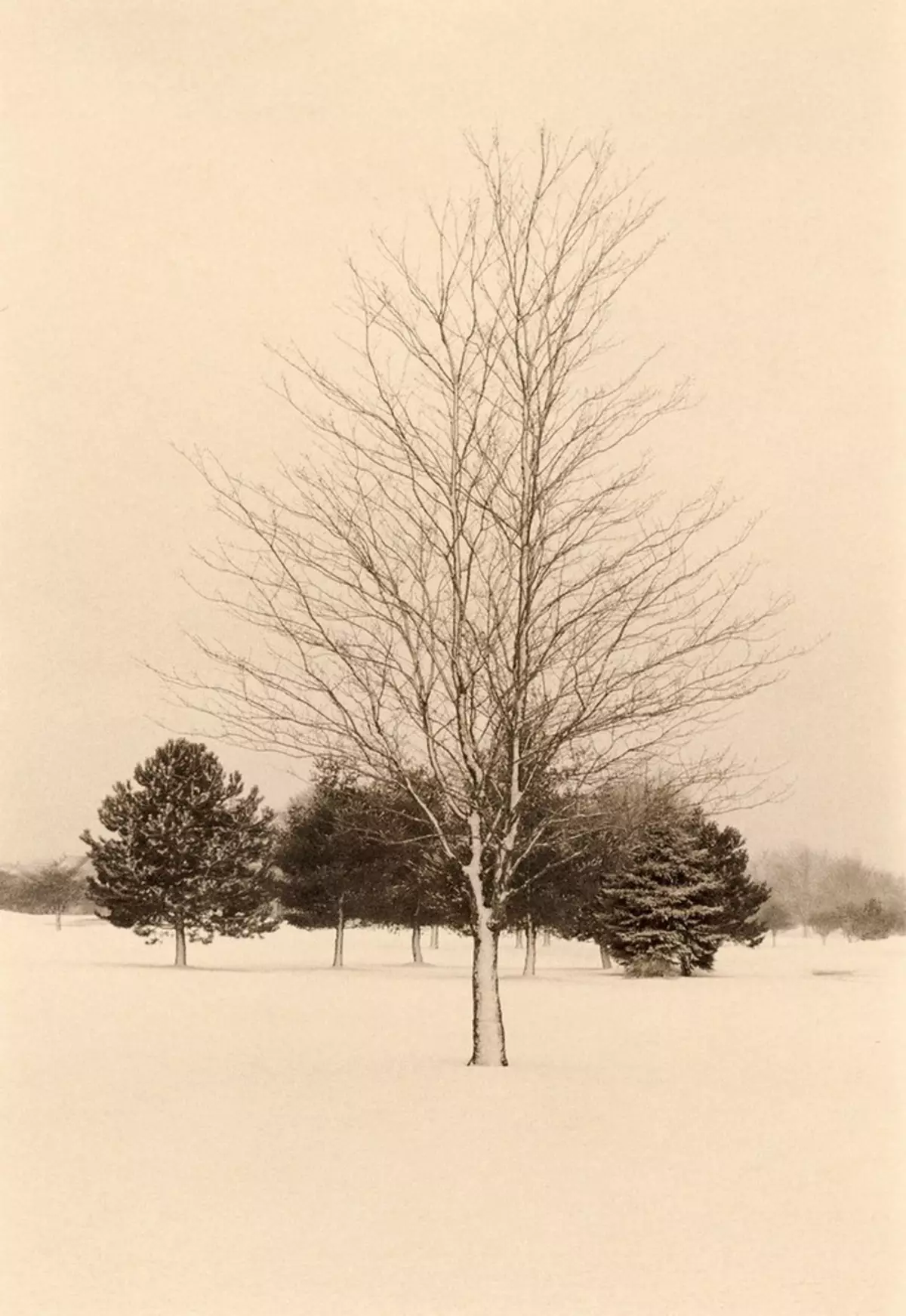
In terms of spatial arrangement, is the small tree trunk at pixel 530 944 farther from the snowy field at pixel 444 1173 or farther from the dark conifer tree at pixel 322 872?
the snowy field at pixel 444 1173

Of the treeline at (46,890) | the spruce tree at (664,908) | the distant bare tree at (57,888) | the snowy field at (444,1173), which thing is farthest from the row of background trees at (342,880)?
the distant bare tree at (57,888)

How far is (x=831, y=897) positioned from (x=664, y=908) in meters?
60.2

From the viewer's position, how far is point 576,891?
Result: 35.0 meters

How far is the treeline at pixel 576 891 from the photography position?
33.1 meters

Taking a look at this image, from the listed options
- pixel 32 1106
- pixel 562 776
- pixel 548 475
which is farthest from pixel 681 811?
pixel 32 1106

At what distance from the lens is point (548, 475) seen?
11.8 metres

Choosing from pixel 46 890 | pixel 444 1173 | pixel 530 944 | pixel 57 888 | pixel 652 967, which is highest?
pixel 57 888

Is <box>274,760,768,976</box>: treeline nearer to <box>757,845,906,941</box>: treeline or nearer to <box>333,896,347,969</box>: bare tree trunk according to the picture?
<box>333,896,347,969</box>: bare tree trunk

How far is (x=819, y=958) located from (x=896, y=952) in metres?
2.69

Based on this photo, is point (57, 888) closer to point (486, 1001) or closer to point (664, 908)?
point (664, 908)

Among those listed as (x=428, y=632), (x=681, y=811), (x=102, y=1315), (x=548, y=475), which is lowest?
(x=102, y=1315)

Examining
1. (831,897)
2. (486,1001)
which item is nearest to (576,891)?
(486,1001)

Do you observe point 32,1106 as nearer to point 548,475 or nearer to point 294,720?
point 294,720

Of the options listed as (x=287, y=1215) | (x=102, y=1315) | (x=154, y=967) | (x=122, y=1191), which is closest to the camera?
(x=102, y=1315)
